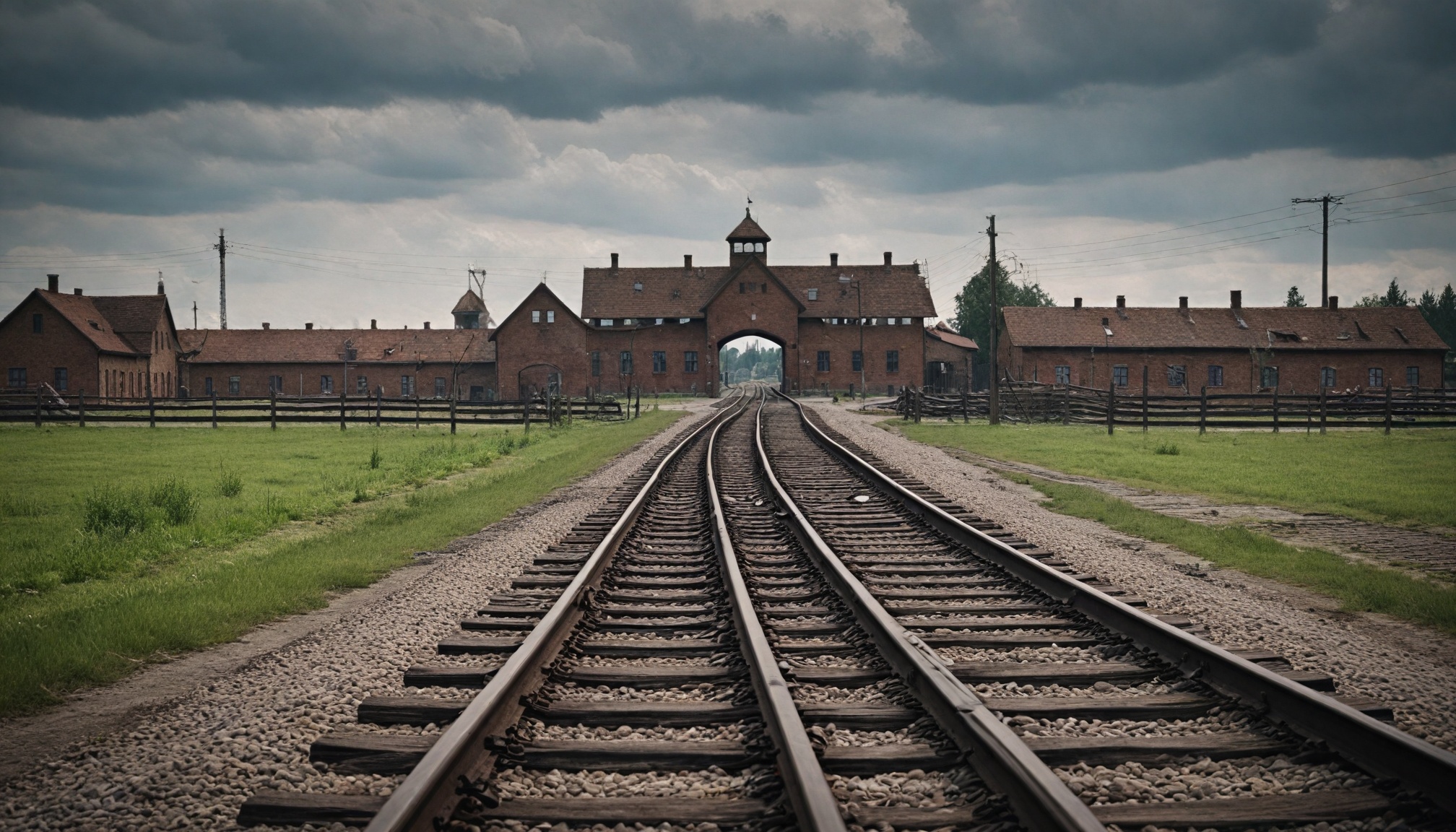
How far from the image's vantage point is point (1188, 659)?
5215mm

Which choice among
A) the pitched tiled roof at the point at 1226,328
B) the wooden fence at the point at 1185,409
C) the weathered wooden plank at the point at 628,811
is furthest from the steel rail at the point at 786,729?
the pitched tiled roof at the point at 1226,328

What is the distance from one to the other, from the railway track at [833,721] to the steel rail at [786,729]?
0.05 ft

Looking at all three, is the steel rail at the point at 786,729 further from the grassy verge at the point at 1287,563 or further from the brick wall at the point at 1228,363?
the brick wall at the point at 1228,363

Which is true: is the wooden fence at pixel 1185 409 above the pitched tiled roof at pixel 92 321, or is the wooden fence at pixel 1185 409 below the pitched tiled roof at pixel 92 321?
below

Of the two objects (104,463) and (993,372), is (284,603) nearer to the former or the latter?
(104,463)

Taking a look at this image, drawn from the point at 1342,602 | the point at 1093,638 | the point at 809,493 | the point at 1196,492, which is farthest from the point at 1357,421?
the point at 1093,638

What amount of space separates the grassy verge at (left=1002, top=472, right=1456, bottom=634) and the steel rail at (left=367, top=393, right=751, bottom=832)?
594 centimetres

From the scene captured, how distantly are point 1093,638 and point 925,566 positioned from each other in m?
2.46

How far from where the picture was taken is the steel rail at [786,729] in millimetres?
3227

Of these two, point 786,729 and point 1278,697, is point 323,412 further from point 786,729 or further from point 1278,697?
point 1278,697

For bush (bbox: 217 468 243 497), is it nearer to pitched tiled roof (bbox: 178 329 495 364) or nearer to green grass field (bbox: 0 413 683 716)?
green grass field (bbox: 0 413 683 716)

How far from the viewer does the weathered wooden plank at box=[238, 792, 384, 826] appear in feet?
11.2

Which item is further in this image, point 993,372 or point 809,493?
point 993,372

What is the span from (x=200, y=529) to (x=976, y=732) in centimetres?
1067
